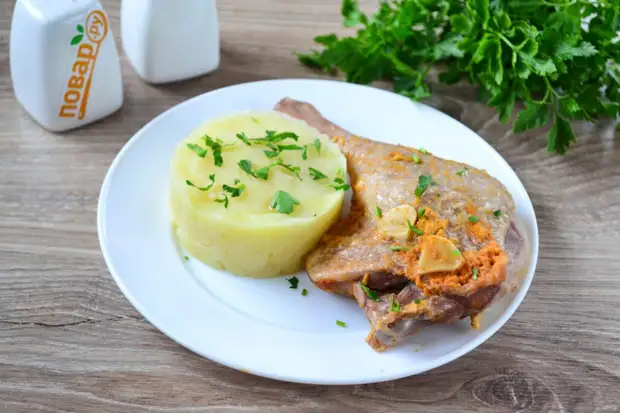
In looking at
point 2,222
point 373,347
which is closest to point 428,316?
point 373,347

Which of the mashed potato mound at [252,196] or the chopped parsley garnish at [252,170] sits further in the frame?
the chopped parsley garnish at [252,170]

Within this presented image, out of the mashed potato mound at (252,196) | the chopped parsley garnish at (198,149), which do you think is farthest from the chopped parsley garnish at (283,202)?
the chopped parsley garnish at (198,149)

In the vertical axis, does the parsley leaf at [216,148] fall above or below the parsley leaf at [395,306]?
above

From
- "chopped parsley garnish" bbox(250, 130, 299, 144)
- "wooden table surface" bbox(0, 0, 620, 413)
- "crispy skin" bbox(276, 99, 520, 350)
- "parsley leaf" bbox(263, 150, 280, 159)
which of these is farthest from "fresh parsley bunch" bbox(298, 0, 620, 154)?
"parsley leaf" bbox(263, 150, 280, 159)

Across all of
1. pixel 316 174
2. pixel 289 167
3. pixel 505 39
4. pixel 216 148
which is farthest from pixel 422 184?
pixel 505 39

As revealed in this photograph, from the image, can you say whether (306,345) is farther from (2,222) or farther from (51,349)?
(2,222)

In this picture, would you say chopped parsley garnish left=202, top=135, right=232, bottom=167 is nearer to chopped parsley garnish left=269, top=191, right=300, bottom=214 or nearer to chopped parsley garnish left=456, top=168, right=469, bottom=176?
chopped parsley garnish left=269, top=191, right=300, bottom=214

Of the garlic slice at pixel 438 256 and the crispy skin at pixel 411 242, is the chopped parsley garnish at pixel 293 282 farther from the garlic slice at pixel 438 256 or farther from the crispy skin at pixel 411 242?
the garlic slice at pixel 438 256
